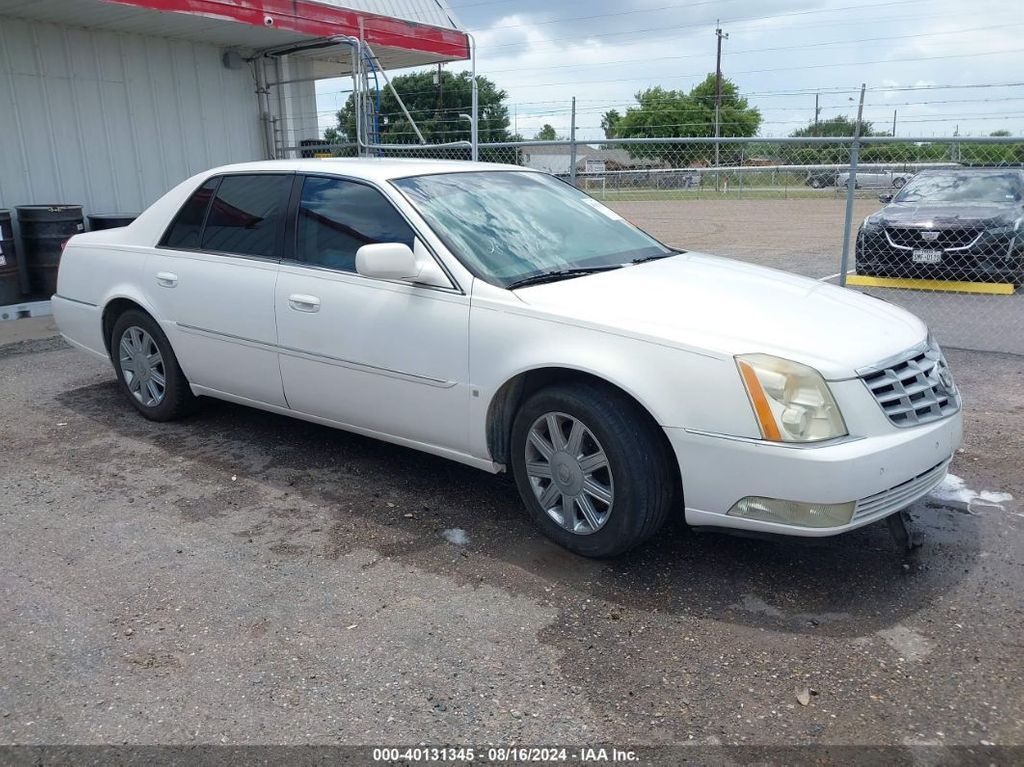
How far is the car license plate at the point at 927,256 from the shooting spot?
9922 millimetres

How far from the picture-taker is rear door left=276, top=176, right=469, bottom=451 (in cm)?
391

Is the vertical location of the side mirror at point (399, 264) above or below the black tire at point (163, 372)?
above

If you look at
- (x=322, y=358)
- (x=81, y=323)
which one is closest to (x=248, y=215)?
(x=322, y=358)

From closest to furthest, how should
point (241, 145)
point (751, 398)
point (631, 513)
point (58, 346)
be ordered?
point (751, 398) → point (631, 513) → point (58, 346) → point (241, 145)

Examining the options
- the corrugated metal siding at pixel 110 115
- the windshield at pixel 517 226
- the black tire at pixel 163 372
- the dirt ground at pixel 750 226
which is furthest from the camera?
the dirt ground at pixel 750 226

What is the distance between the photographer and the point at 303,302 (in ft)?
14.3

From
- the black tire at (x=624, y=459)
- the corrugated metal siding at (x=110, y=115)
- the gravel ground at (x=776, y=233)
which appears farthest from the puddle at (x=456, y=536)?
the corrugated metal siding at (x=110, y=115)

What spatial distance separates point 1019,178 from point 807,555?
31.8 ft

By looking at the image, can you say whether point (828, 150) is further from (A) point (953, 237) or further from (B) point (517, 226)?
(B) point (517, 226)

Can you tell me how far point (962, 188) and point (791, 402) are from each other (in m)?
9.61

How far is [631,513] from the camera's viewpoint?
3.39m

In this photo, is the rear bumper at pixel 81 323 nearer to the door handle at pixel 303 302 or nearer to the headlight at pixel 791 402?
the door handle at pixel 303 302

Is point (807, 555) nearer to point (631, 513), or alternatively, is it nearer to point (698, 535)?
point (698, 535)

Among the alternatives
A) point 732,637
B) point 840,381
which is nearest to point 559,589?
point 732,637
